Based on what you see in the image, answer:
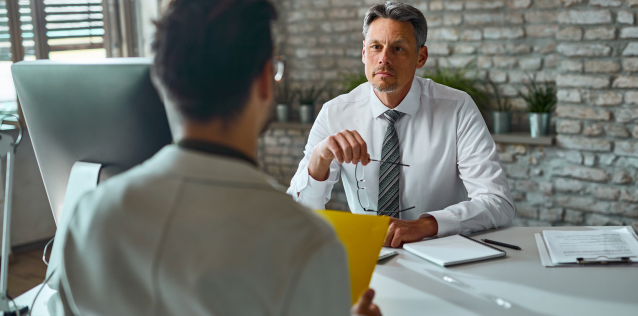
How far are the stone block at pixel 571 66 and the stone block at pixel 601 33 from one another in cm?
15

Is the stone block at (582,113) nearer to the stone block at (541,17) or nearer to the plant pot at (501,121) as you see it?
the plant pot at (501,121)

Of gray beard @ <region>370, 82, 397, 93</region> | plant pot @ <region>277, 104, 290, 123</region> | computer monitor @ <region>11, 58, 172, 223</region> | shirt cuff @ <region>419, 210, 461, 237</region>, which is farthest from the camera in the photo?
plant pot @ <region>277, 104, 290, 123</region>

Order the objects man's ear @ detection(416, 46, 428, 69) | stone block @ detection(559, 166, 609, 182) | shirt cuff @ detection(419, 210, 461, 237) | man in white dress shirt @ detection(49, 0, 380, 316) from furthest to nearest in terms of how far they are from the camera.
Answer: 1. stone block @ detection(559, 166, 609, 182)
2. man's ear @ detection(416, 46, 428, 69)
3. shirt cuff @ detection(419, 210, 461, 237)
4. man in white dress shirt @ detection(49, 0, 380, 316)

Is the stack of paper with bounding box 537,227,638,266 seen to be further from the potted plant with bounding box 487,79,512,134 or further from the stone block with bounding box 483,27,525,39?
the stone block with bounding box 483,27,525,39

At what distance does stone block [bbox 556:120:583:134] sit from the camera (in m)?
3.24

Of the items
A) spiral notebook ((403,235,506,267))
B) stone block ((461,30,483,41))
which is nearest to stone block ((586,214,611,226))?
stone block ((461,30,483,41))

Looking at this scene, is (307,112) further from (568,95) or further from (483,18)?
(568,95)

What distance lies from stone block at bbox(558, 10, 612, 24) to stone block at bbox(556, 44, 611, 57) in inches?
5.4

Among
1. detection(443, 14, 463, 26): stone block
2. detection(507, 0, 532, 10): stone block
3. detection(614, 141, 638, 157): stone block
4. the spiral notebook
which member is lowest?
the spiral notebook

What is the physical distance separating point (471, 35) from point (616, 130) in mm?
1161

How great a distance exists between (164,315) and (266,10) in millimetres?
386

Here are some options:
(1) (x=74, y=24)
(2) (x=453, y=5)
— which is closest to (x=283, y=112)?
Result: (2) (x=453, y=5)

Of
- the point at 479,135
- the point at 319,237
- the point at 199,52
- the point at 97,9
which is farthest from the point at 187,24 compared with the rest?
the point at 97,9

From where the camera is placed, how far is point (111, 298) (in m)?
0.62
